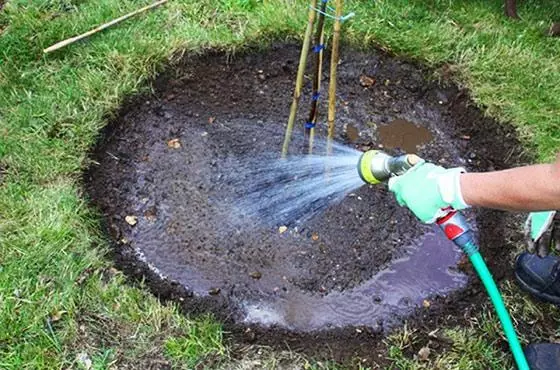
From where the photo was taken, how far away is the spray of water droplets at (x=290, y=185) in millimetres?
3352

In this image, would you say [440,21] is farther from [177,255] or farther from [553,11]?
[177,255]

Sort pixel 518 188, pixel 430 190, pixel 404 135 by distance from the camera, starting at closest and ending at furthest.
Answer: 1. pixel 518 188
2. pixel 430 190
3. pixel 404 135

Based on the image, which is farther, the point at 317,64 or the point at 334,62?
the point at 317,64

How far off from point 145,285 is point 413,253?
4.23 ft

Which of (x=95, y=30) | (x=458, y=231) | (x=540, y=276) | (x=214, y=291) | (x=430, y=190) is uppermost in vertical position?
(x=430, y=190)

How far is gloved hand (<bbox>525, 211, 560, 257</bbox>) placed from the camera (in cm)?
272

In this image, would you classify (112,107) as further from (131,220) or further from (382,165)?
(382,165)

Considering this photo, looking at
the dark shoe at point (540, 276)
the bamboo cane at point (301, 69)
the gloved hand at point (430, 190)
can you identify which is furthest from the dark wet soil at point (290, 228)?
the gloved hand at point (430, 190)

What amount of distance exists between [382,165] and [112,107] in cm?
176

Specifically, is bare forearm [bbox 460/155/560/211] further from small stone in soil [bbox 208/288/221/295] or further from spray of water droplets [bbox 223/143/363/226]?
small stone in soil [bbox 208/288/221/295]

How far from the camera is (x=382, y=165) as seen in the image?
2596 mm

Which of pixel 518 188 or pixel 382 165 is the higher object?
pixel 518 188

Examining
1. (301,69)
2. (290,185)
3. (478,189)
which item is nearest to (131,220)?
(290,185)

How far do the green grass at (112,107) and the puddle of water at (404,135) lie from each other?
42 cm
